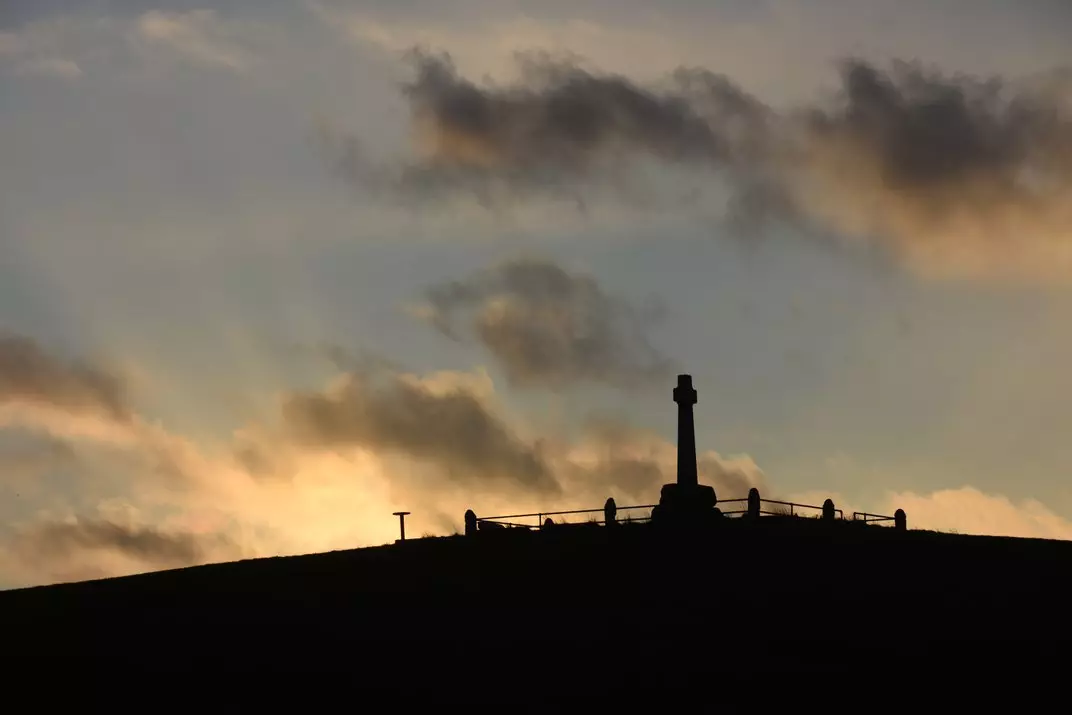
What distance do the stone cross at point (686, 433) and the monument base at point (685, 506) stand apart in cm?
35

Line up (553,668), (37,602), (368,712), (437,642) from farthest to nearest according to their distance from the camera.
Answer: (37,602) → (437,642) → (553,668) → (368,712)

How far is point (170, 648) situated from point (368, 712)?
6.83 m

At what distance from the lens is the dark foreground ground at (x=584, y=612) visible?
29641mm

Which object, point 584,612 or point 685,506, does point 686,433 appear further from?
point 584,612

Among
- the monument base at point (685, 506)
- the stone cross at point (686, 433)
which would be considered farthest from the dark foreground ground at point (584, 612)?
the stone cross at point (686, 433)

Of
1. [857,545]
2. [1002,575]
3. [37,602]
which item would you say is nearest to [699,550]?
[857,545]

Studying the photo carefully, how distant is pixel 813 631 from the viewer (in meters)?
31.7

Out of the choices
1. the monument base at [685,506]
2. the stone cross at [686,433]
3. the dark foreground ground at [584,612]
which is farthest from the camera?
the stone cross at [686,433]

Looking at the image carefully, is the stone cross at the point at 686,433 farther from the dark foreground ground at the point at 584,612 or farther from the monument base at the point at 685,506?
the dark foreground ground at the point at 584,612

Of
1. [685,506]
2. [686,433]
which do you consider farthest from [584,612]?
[686,433]

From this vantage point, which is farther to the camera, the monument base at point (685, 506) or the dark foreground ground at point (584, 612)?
the monument base at point (685, 506)

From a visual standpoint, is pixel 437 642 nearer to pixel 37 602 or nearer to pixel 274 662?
pixel 274 662

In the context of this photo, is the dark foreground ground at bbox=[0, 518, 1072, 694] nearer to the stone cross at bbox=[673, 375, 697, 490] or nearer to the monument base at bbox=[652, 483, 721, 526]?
the monument base at bbox=[652, 483, 721, 526]

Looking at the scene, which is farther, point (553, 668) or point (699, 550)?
point (699, 550)
